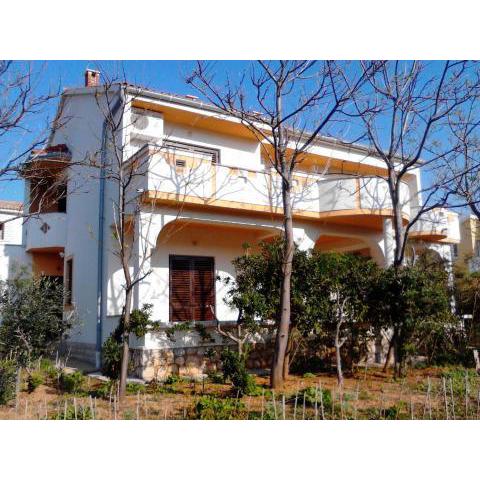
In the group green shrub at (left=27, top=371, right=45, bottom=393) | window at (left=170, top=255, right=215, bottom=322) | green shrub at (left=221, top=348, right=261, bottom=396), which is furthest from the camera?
window at (left=170, top=255, right=215, bottom=322)

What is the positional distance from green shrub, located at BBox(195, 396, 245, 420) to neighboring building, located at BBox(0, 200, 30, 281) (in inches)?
274

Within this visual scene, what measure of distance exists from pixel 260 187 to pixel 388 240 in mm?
4370

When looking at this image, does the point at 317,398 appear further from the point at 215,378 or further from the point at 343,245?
the point at 343,245

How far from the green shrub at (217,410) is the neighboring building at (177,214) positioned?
3.57 metres

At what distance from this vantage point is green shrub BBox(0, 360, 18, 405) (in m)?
7.25

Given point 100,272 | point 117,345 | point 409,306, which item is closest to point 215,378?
point 117,345

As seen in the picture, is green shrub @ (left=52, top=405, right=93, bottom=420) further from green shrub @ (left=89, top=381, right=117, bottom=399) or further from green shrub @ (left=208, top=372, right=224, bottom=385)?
green shrub @ (left=208, top=372, right=224, bottom=385)

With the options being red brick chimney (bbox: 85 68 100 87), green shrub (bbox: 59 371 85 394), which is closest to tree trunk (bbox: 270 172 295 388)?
green shrub (bbox: 59 371 85 394)

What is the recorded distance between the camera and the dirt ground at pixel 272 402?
6.46 meters

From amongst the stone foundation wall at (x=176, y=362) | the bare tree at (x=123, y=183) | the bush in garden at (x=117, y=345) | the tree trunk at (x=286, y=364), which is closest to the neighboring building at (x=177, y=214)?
the stone foundation wall at (x=176, y=362)

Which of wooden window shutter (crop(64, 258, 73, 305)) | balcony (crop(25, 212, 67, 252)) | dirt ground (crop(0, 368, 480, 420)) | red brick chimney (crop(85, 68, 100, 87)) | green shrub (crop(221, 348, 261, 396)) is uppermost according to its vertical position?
red brick chimney (crop(85, 68, 100, 87))

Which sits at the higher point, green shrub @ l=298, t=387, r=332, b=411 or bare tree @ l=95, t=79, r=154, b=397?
bare tree @ l=95, t=79, r=154, b=397
